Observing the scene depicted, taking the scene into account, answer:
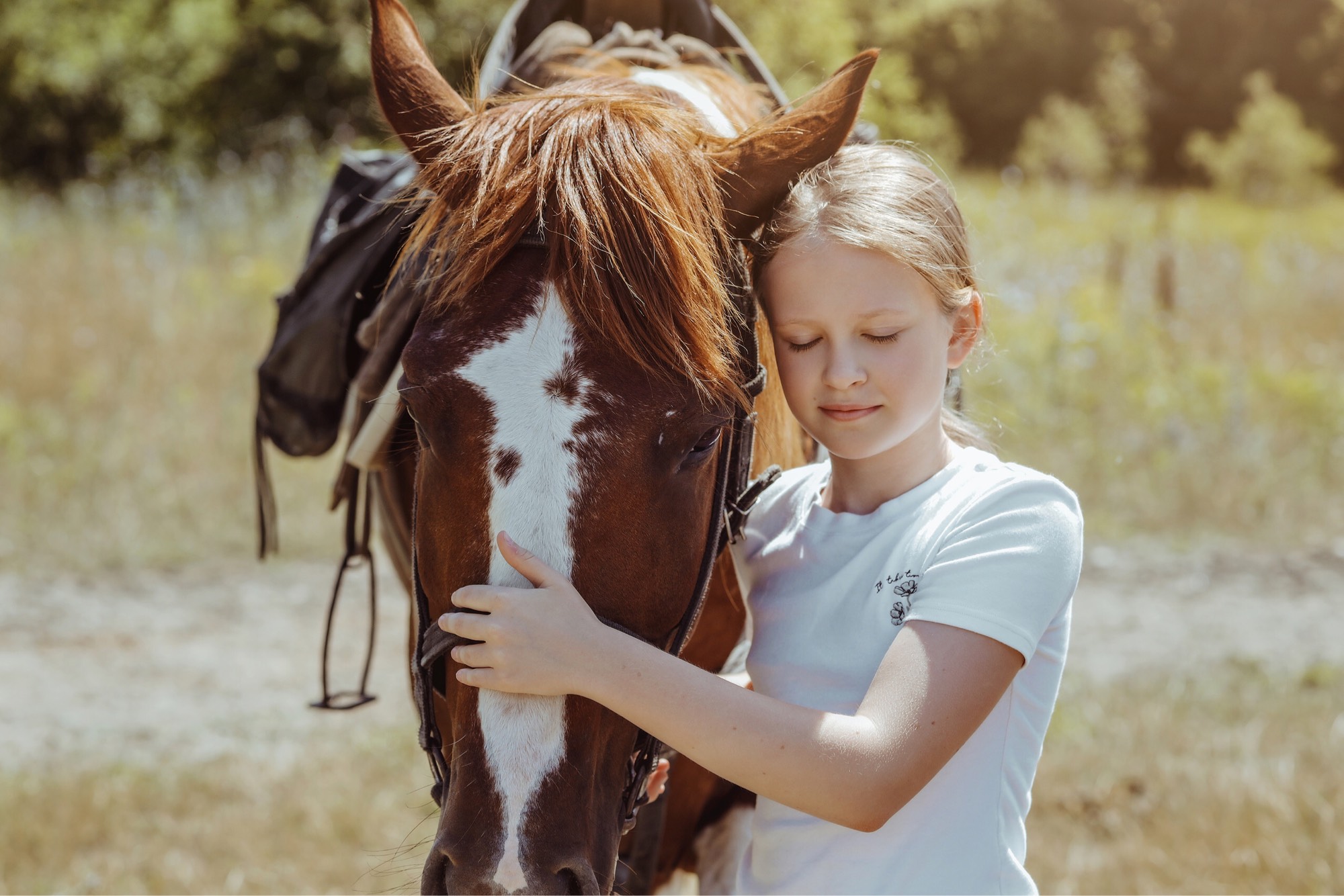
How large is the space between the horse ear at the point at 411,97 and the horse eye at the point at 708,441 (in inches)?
22.9

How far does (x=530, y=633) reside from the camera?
106 centimetres

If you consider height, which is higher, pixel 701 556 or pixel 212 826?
pixel 701 556

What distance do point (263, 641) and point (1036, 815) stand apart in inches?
115

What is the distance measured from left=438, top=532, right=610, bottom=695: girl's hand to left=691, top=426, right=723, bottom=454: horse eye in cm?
27

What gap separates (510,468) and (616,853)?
45 centimetres

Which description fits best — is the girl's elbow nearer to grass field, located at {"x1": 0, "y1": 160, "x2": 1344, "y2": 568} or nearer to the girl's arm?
the girl's arm

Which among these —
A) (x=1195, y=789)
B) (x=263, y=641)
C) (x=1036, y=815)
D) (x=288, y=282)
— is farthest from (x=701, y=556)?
(x=288, y=282)

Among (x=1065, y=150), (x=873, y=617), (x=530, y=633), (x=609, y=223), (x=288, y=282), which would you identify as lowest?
(x=1065, y=150)

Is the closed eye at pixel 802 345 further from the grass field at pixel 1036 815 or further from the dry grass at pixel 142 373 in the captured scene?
the dry grass at pixel 142 373

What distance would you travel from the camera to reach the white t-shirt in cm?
118

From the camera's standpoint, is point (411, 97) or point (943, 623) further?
point (411, 97)

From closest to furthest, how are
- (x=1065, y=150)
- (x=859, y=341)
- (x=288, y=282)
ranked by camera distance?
(x=859, y=341)
(x=288, y=282)
(x=1065, y=150)

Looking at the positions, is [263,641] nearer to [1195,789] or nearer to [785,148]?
[1195,789]

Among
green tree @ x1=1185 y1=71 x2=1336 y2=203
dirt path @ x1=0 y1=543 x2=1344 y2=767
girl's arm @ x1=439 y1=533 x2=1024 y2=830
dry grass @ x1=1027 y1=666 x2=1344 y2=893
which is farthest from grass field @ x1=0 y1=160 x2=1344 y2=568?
green tree @ x1=1185 y1=71 x2=1336 y2=203
